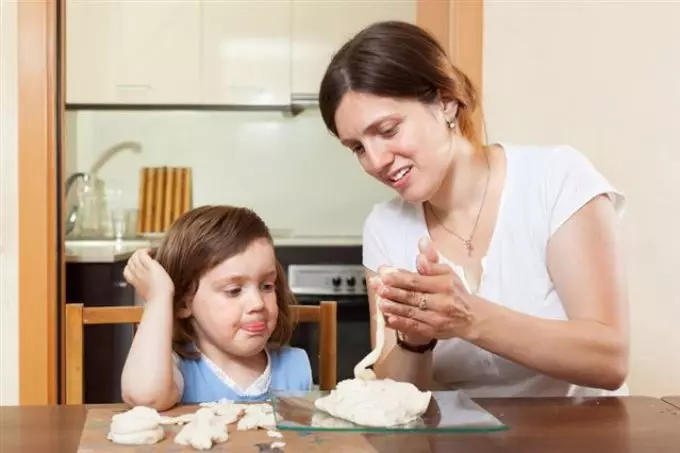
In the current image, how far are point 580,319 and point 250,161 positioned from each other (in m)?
2.68

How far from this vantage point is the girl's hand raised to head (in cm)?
120

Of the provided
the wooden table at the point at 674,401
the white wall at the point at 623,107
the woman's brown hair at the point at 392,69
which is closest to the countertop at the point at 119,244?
the white wall at the point at 623,107

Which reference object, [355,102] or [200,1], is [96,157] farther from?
[355,102]

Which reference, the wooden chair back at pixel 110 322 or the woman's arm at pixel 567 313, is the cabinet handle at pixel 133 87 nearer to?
the wooden chair back at pixel 110 322

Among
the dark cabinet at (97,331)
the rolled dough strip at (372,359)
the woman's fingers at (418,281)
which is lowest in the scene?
the dark cabinet at (97,331)

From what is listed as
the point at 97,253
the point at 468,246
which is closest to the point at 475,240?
the point at 468,246

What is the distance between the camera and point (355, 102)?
1.22 metres

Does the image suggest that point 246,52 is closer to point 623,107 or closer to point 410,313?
point 623,107

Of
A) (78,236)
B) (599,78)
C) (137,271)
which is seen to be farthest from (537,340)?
(78,236)

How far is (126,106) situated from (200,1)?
56cm

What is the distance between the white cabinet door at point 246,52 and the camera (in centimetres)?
352

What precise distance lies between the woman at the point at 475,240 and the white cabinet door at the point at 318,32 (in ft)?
7.36

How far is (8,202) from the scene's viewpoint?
2.02 m

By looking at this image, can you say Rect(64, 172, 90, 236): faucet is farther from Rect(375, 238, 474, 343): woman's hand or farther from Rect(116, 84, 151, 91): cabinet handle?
Rect(375, 238, 474, 343): woman's hand
